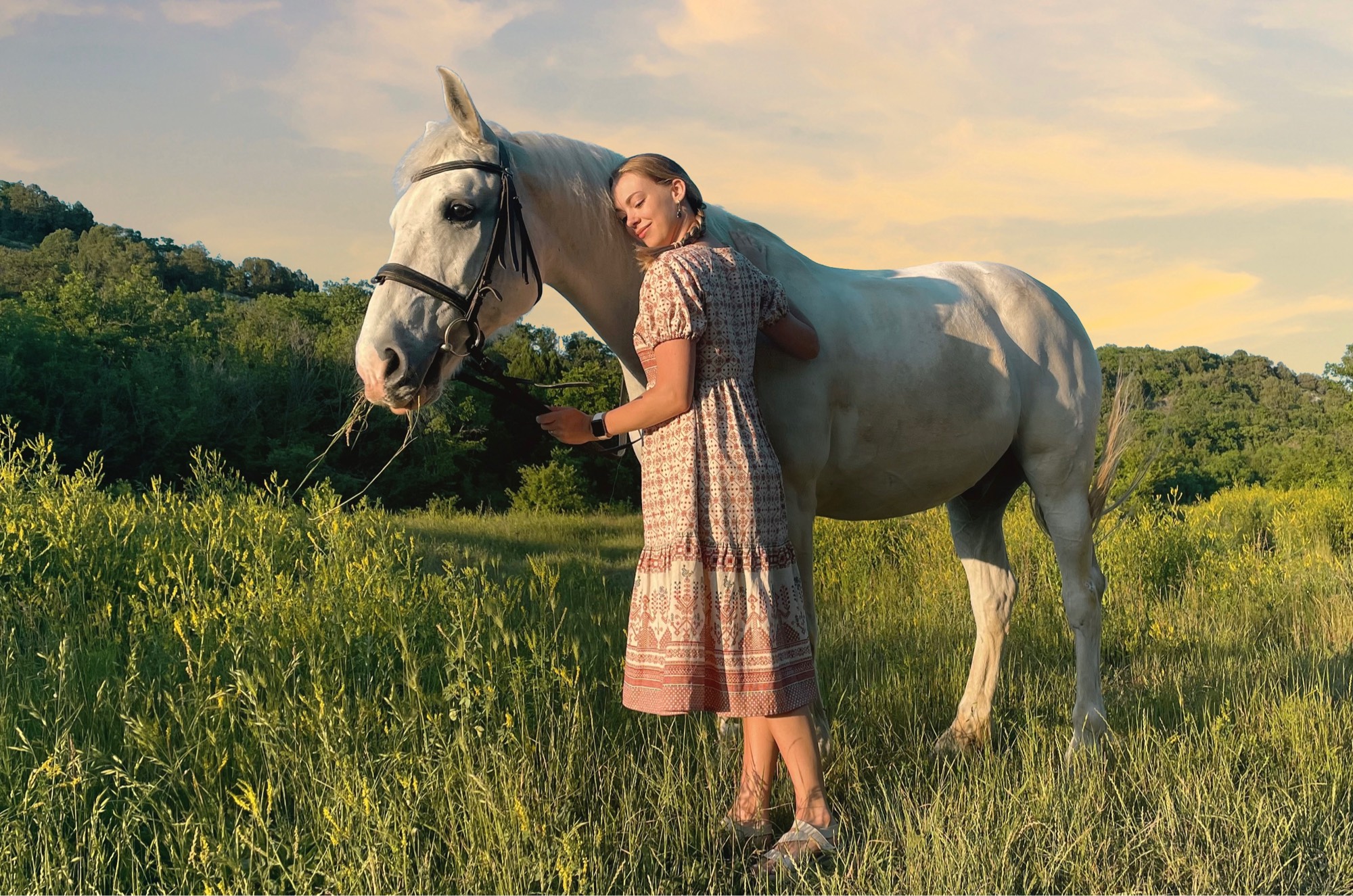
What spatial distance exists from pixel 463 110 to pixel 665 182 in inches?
26.3

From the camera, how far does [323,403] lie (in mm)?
18125

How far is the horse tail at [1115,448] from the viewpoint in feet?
13.7

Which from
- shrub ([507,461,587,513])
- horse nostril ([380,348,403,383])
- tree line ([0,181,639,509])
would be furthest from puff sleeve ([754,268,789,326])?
shrub ([507,461,587,513])

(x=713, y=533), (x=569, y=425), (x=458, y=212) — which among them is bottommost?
(x=713, y=533)

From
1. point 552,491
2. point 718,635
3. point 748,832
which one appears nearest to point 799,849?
point 748,832

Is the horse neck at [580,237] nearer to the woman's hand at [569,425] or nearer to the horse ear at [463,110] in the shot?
the horse ear at [463,110]

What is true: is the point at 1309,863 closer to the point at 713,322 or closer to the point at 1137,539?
the point at 713,322

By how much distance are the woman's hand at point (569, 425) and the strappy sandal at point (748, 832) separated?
1234 millimetres

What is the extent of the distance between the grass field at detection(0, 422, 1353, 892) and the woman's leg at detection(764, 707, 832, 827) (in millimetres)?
153

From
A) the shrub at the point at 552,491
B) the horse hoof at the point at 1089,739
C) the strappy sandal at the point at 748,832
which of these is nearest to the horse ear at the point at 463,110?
the strappy sandal at the point at 748,832

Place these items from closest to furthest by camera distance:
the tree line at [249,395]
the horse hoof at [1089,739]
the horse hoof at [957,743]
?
the horse hoof at [1089,739] < the horse hoof at [957,743] < the tree line at [249,395]

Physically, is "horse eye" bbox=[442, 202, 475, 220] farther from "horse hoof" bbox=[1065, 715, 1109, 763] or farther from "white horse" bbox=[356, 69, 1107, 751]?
"horse hoof" bbox=[1065, 715, 1109, 763]

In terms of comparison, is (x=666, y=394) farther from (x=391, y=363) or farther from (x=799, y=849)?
(x=799, y=849)

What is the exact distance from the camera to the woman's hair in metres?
2.61
